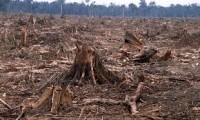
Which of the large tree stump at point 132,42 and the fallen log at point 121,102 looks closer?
the fallen log at point 121,102

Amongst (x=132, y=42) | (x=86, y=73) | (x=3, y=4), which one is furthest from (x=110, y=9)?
(x=86, y=73)

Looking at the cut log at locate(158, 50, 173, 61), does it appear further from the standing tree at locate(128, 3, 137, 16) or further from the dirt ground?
the standing tree at locate(128, 3, 137, 16)

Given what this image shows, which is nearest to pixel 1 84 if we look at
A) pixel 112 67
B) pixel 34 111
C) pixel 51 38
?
pixel 34 111

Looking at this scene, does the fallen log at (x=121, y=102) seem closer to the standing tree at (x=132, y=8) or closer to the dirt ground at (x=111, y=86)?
the dirt ground at (x=111, y=86)

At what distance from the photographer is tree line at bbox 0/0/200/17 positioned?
93.7 metres

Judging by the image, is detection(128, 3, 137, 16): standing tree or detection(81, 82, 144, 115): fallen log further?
detection(128, 3, 137, 16): standing tree

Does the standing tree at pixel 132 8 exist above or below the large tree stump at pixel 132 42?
below

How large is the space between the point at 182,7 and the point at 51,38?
95805 millimetres

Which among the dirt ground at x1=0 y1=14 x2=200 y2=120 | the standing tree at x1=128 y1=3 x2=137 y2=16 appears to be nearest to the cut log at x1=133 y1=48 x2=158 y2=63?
the dirt ground at x1=0 y1=14 x2=200 y2=120

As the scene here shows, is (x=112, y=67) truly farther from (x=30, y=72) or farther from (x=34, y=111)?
(x=34, y=111)

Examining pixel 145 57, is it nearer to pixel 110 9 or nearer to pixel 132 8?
pixel 132 8

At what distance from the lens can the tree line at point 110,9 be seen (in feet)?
307

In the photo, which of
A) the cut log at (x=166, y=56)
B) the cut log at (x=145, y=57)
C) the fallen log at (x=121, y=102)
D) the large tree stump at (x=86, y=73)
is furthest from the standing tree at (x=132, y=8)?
the fallen log at (x=121, y=102)

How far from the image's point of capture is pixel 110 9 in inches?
4444
